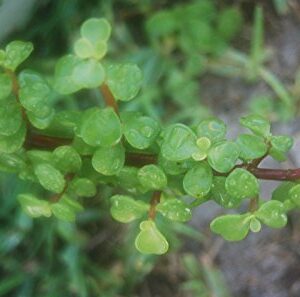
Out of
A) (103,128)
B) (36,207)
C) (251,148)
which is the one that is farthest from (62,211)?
(251,148)

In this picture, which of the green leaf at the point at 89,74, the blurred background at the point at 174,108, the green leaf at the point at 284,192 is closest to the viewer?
the green leaf at the point at 89,74

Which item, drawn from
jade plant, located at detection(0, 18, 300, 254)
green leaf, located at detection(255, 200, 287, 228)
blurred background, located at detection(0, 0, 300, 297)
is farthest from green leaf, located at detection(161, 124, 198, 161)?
blurred background, located at detection(0, 0, 300, 297)

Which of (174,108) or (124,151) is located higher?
(124,151)

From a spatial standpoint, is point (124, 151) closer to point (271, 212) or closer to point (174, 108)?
point (271, 212)

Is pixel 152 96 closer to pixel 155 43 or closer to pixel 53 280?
pixel 155 43

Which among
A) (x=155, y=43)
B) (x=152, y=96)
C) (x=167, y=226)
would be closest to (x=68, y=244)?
(x=167, y=226)

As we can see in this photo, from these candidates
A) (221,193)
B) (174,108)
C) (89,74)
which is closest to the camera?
(89,74)

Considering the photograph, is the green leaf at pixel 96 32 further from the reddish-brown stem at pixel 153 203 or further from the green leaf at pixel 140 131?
the reddish-brown stem at pixel 153 203

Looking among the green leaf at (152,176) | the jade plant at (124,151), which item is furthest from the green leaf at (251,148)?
the green leaf at (152,176)
